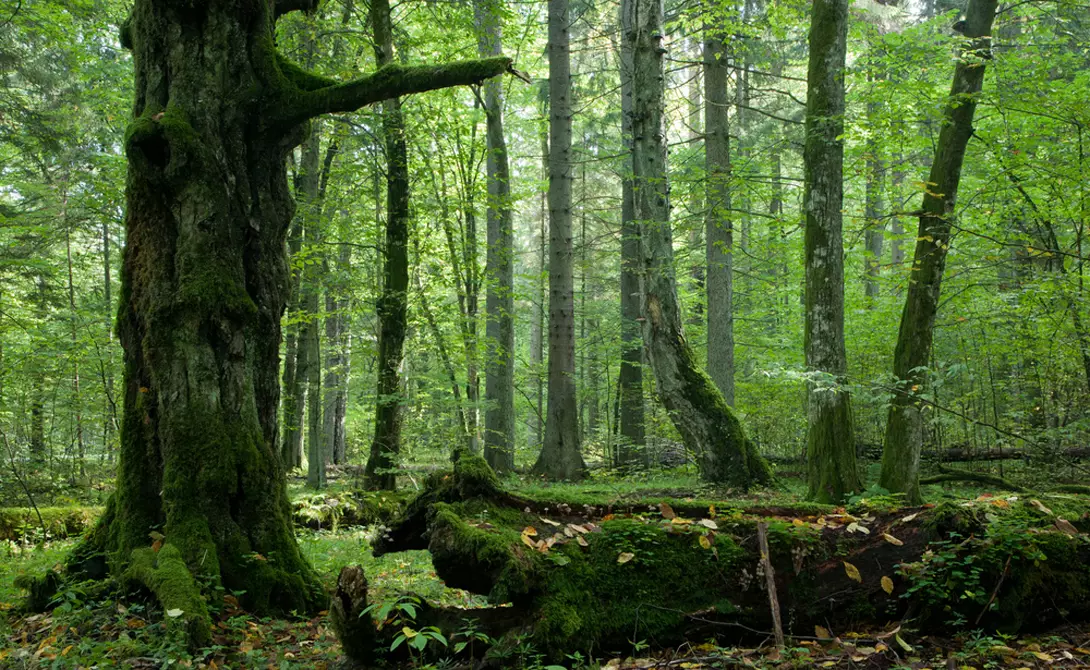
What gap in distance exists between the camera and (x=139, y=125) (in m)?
5.11

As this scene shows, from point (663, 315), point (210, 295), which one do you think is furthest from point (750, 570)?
point (663, 315)

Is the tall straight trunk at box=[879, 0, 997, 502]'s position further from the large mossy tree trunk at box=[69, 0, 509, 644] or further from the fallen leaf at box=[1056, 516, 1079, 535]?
the large mossy tree trunk at box=[69, 0, 509, 644]

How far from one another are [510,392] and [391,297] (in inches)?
217

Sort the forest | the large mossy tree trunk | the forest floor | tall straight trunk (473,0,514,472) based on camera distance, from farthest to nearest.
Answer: tall straight trunk (473,0,514,472) < the large mossy tree trunk < the forest < the forest floor

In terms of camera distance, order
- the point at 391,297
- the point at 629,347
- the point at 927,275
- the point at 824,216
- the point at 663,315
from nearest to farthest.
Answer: the point at 824,216 < the point at 927,275 < the point at 663,315 < the point at 391,297 < the point at 629,347

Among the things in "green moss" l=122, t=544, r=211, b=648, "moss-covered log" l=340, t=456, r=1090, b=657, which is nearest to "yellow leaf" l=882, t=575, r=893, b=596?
"moss-covered log" l=340, t=456, r=1090, b=657

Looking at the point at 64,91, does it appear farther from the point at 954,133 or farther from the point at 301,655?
the point at 954,133

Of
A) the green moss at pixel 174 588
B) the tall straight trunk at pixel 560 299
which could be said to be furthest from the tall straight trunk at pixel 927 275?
the green moss at pixel 174 588

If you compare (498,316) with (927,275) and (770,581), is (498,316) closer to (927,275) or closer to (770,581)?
(927,275)

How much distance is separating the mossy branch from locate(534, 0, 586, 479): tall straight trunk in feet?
23.7

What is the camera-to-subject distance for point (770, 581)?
380cm

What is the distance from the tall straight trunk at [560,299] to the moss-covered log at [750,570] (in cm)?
876

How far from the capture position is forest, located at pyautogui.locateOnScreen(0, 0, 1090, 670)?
153 inches

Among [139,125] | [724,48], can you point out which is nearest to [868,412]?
[724,48]
